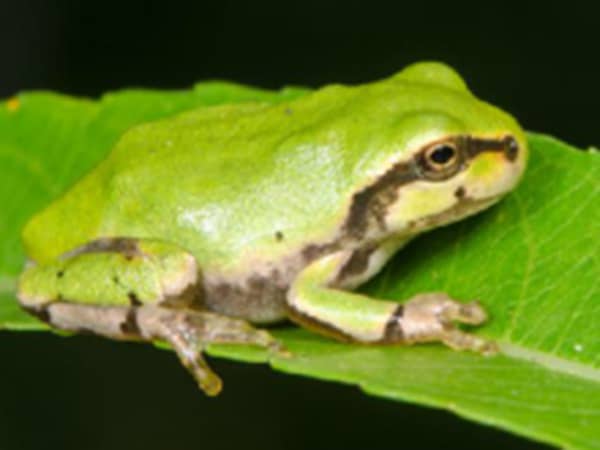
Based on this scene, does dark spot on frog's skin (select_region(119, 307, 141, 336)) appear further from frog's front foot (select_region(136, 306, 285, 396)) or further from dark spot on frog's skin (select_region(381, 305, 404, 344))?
dark spot on frog's skin (select_region(381, 305, 404, 344))

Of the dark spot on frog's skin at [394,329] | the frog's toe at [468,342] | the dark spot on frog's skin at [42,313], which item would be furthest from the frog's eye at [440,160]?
the dark spot on frog's skin at [42,313]

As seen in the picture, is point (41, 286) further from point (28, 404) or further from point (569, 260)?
point (569, 260)

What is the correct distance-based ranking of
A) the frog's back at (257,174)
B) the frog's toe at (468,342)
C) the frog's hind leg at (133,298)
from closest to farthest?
1. the frog's toe at (468,342)
2. the frog's hind leg at (133,298)
3. the frog's back at (257,174)

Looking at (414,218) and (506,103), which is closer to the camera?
(414,218)

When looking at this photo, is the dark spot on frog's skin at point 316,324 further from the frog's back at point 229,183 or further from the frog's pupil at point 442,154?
the frog's pupil at point 442,154

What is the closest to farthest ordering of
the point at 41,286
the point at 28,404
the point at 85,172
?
the point at 41,286 < the point at 85,172 < the point at 28,404

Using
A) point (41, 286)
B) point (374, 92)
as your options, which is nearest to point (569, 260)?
point (374, 92)

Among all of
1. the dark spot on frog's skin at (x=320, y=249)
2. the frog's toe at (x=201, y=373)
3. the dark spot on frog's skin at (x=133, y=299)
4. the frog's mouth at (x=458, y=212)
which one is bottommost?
the frog's toe at (x=201, y=373)

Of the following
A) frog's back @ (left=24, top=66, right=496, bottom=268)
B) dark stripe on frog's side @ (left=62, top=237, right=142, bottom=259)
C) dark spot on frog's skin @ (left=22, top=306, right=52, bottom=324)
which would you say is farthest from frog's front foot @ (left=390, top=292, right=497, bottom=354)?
dark spot on frog's skin @ (left=22, top=306, right=52, bottom=324)

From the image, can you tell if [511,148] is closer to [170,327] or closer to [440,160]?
[440,160]
